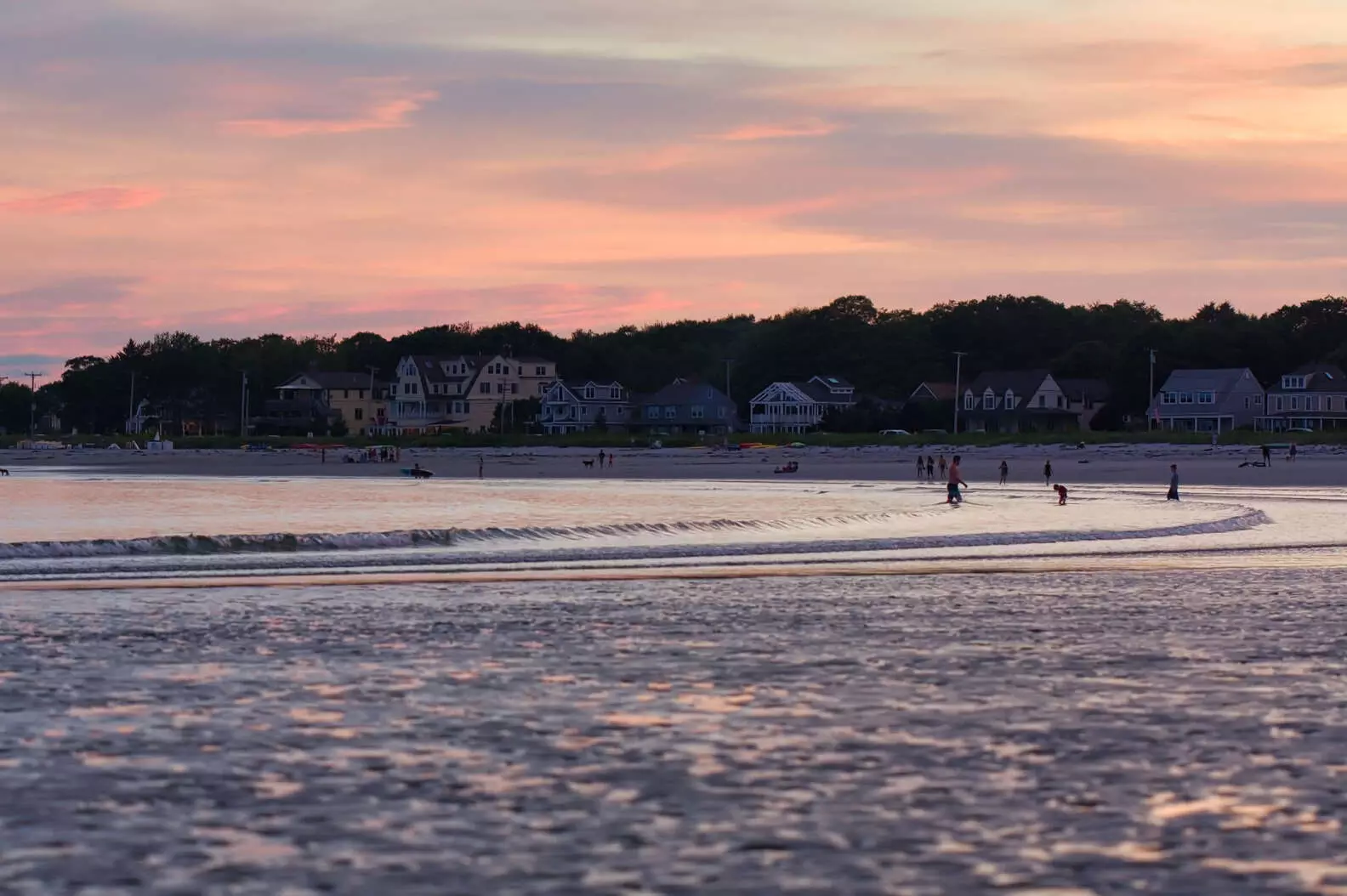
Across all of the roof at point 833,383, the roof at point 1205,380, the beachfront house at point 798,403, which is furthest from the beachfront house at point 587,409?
the roof at point 1205,380

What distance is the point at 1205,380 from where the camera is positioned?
159 meters

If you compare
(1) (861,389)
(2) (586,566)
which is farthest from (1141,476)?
(1) (861,389)

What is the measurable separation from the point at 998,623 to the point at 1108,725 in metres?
7.50

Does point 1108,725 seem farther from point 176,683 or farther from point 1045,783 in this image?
point 176,683

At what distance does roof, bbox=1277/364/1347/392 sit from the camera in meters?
157

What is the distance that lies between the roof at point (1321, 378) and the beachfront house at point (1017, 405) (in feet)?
76.1

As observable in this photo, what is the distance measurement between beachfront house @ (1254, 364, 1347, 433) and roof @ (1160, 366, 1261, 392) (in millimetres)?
3679

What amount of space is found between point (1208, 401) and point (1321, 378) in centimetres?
1065

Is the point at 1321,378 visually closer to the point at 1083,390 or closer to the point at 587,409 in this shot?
the point at 1083,390

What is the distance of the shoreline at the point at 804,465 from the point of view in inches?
3381

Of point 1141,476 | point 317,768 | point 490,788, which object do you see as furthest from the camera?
point 1141,476

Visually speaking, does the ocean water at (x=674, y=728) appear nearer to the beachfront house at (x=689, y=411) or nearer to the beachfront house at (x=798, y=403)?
the beachfront house at (x=798, y=403)

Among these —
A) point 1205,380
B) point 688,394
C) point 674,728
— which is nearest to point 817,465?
point 1205,380

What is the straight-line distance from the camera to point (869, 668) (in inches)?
641
